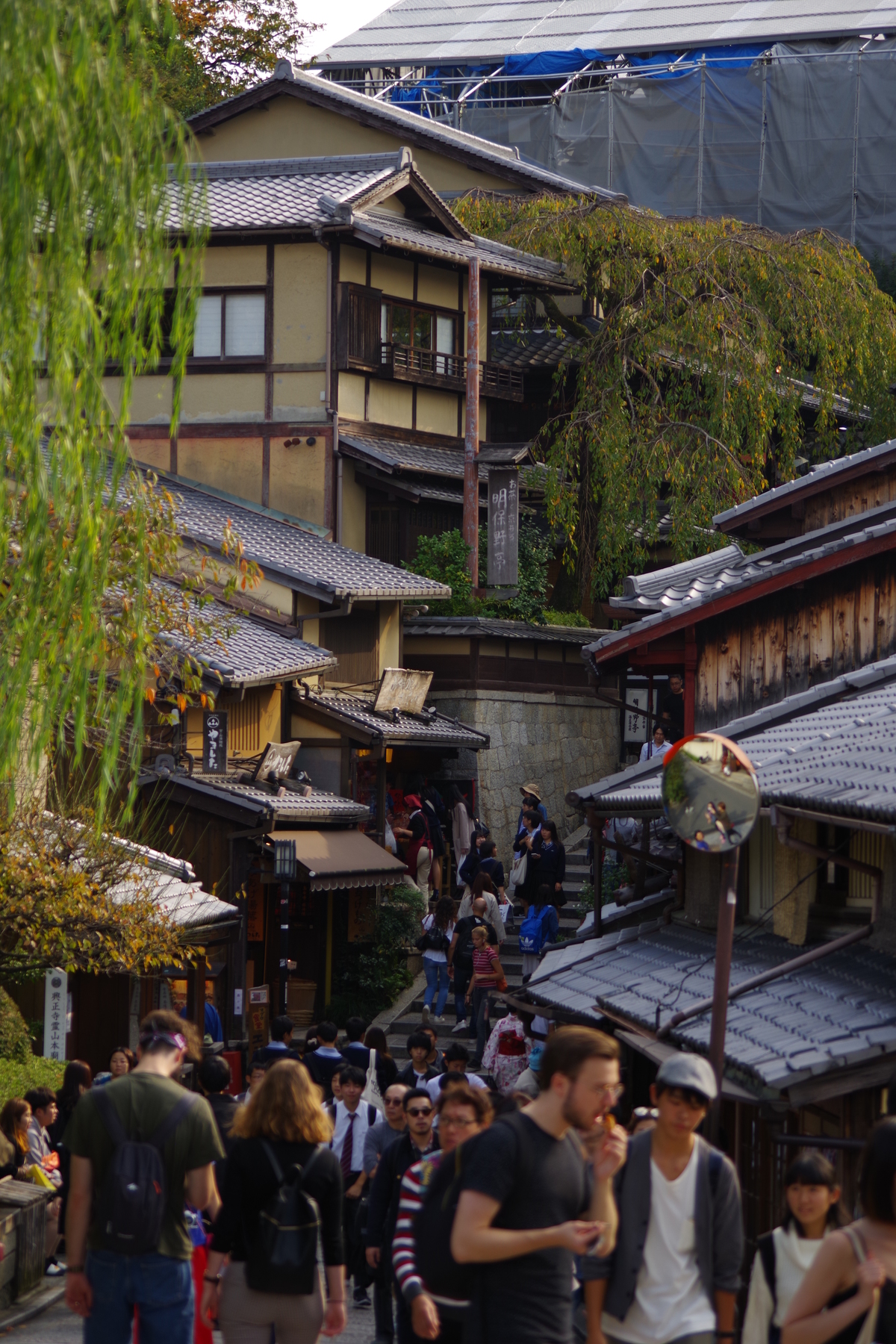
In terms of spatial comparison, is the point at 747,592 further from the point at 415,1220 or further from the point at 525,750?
the point at 525,750

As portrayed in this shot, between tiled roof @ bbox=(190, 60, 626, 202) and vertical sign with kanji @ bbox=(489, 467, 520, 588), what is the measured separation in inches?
274

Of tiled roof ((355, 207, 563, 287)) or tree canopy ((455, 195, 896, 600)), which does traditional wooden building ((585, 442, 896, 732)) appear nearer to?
tree canopy ((455, 195, 896, 600))

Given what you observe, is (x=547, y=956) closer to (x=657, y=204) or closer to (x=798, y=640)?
(x=798, y=640)

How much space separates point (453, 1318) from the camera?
5.12m

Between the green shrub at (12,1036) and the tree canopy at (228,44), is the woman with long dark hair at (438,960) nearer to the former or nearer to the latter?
the green shrub at (12,1036)

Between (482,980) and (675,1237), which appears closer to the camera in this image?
(675,1237)

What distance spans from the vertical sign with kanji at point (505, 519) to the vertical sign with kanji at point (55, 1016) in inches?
526

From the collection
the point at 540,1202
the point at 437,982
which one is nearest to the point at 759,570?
the point at 437,982

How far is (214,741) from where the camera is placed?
821 inches

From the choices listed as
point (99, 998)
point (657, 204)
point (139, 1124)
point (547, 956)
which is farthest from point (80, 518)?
point (657, 204)

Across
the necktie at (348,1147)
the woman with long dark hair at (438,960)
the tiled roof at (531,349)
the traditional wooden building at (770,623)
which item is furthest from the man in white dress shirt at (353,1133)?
the tiled roof at (531,349)

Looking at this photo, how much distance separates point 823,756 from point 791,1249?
17.2ft

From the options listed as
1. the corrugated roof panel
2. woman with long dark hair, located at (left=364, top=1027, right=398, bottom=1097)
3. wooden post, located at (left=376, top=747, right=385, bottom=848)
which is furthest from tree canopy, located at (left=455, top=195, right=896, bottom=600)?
woman with long dark hair, located at (left=364, top=1027, right=398, bottom=1097)

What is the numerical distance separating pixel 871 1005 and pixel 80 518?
4.85m
